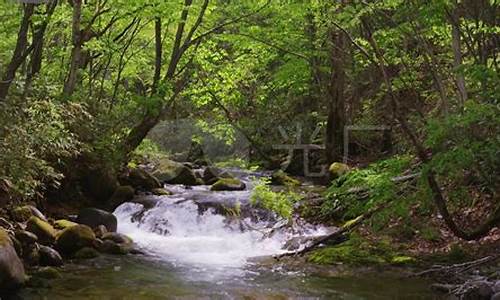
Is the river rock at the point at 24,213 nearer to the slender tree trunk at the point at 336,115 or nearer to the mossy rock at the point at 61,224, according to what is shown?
the mossy rock at the point at 61,224

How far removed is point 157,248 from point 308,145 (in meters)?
9.38

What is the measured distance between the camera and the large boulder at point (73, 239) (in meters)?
8.89

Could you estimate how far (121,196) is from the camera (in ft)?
42.7

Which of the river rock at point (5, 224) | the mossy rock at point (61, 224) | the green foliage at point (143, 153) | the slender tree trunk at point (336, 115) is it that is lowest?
the mossy rock at point (61, 224)

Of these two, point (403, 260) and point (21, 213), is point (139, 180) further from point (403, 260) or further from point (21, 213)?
point (403, 260)

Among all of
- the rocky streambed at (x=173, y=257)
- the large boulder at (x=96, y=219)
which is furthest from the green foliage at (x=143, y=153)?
the large boulder at (x=96, y=219)

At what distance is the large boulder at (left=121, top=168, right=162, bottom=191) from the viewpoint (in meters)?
14.4

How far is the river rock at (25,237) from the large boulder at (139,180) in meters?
6.13

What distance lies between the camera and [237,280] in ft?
26.0

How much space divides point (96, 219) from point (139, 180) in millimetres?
3794

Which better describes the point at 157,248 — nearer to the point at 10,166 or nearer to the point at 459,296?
the point at 10,166

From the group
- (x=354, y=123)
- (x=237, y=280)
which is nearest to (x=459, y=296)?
(x=237, y=280)

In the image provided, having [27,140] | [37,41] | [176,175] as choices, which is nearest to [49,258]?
[27,140]

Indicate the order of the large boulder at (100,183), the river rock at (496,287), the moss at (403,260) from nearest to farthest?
the river rock at (496,287), the moss at (403,260), the large boulder at (100,183)
